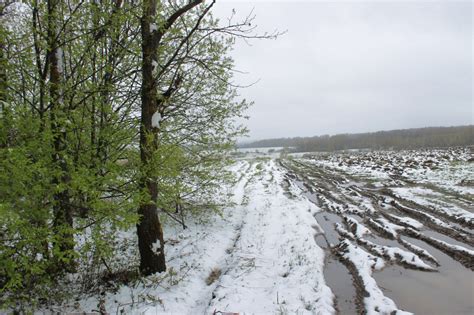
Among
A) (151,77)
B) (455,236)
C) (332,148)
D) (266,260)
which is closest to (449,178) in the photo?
(455,236)

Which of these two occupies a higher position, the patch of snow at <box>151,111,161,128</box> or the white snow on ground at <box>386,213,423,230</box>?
the patch of snow at <box>151,111,161,128</box>

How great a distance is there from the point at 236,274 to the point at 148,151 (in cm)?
341

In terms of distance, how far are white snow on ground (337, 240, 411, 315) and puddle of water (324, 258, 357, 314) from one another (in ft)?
0.83

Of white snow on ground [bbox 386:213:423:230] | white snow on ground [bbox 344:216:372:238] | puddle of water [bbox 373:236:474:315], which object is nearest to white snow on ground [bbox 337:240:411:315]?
puddle of water [bbox 373:236:474:315]

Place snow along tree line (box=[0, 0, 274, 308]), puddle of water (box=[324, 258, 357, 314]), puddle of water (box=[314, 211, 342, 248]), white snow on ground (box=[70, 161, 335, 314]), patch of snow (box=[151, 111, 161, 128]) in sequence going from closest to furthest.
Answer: snow along tree line (box=[0, 0, 274, 308]), white snow on ground (box=[70, 161, 335, 314]), puddle of water (box=[324, 258, 357, 314]), patch of snow (box=[151, 111, 161, 128]), puddle of water (box=[314, 211, 342, 248])

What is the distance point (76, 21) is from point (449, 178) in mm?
20835

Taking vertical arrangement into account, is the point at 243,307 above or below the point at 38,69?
below

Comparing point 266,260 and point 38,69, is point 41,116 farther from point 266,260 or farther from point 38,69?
point 266,260

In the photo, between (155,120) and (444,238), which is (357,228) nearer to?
(444,238)

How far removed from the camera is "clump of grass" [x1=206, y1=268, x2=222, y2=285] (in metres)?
6.28

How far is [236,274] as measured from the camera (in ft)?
21.2

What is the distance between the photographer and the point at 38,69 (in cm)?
470

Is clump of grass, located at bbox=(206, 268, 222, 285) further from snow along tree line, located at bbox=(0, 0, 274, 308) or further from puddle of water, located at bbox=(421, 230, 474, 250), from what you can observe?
puddle of water, located at bbox=(421, 230, 474, 250)

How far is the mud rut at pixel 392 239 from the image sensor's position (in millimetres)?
6121
